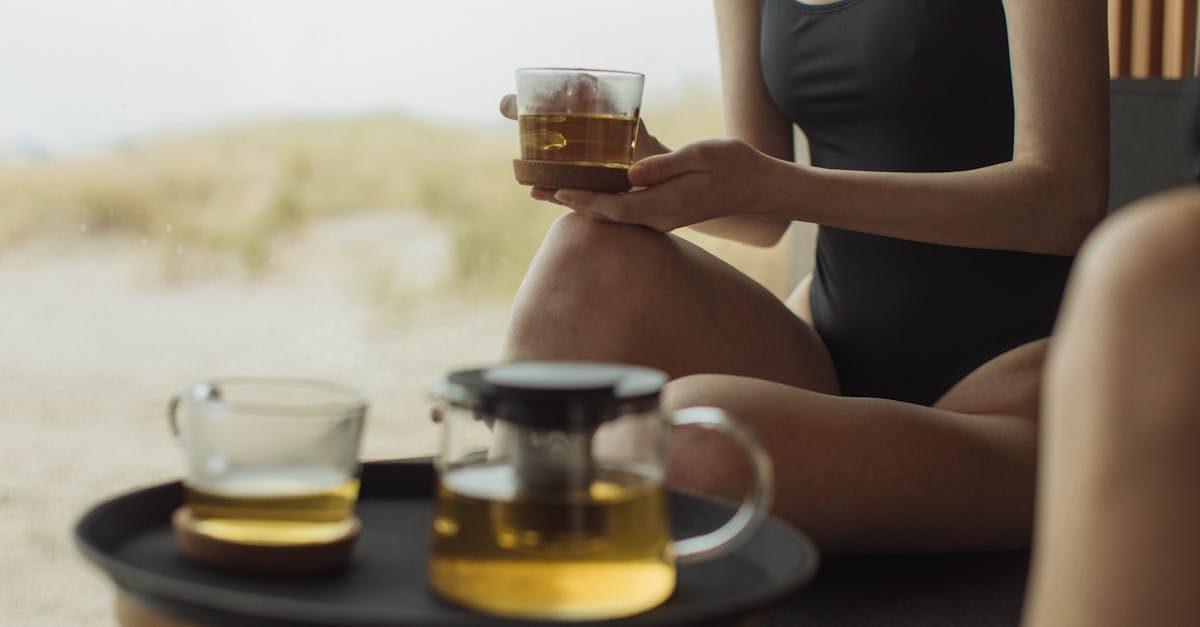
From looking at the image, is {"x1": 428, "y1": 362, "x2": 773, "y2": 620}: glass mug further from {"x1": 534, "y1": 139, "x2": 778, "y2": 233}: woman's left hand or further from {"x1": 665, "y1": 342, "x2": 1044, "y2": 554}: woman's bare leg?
{"x1": 534, "y1": 139, "x2": 778, "y2": 233}: woman's left hand

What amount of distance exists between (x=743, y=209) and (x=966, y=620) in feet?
1.52

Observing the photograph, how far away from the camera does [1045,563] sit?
0.63 meters

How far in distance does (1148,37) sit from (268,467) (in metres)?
2.18

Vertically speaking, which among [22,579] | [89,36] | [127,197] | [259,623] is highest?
[89,36]

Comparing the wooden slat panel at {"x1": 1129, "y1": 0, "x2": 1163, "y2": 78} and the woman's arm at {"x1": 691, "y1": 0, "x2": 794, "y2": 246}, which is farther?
the wooden slat panel at {"x1": 1129, "y1": 0, "x2": 1163, "y2": 78}

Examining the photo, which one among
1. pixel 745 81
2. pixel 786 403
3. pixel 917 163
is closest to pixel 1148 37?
pixel 745 81

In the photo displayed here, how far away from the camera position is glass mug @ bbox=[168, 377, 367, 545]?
2.23 feet

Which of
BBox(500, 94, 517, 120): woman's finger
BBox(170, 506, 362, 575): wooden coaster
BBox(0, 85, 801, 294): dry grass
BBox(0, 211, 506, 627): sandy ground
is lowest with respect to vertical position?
BBox(0, 211, 506, 627): sandy ground

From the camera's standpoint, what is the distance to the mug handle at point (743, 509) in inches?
26.3

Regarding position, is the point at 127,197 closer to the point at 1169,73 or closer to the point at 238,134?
the point at 238,134

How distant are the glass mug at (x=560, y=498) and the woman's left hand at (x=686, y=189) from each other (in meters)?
0.57

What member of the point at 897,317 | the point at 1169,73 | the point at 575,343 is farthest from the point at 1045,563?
the point at 1169,73

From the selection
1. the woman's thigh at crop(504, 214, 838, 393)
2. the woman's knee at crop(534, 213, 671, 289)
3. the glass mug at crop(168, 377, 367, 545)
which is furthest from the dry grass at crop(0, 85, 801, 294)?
the glass mug at crop(168, 377, 367, 545)

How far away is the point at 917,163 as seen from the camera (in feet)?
5.02
